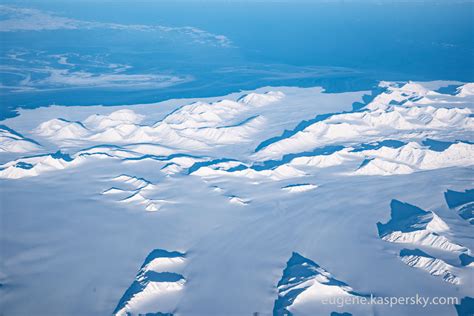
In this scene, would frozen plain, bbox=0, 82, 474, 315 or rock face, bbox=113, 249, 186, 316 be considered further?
frozen plain, bbox=0, 82, 474, 315

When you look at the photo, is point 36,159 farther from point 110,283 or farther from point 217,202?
point 110,283

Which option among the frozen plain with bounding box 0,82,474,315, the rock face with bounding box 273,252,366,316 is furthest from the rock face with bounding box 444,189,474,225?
the rock face with bounding box 273,252,366,316

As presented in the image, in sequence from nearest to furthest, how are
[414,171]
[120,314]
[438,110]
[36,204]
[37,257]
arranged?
[120,314] → [37,257] → [36,204] → [414,171] → [438,110]

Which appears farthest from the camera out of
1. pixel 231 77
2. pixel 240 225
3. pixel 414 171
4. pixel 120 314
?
pixel 231 77

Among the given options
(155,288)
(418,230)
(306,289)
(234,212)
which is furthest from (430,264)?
(155,288)

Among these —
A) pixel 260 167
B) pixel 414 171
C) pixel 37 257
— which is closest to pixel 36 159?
pixel 37 257

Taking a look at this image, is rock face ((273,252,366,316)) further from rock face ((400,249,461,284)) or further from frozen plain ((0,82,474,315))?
rock face ((400,249,461,284))

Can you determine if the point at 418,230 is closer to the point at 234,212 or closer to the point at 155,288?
the point at 234,212

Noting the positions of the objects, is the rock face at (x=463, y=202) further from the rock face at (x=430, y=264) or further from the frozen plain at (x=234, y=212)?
the rock face at (x=430, y=264)

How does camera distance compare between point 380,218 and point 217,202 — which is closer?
point 380,218
